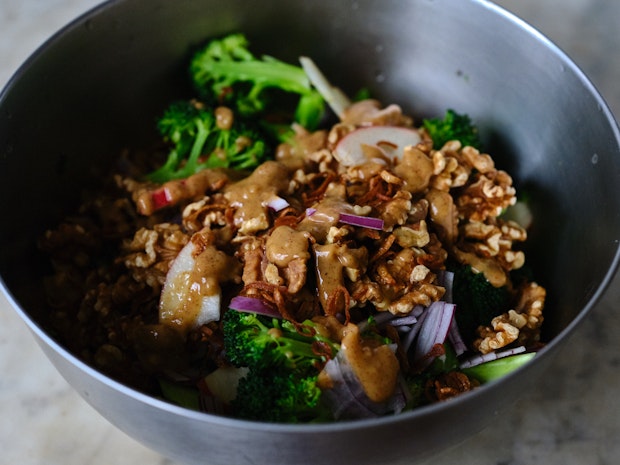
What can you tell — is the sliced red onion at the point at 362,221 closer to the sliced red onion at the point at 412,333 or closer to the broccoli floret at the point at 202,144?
the sliced red onion at the point at 412,333

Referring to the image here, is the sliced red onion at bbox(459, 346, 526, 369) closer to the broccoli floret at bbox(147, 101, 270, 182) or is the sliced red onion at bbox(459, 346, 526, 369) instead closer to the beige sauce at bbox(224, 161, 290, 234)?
the beige sauce at bbox(224, 161, 290, 234)

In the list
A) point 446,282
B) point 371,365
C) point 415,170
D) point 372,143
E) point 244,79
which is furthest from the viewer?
point 244,79

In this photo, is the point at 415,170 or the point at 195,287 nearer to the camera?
the point at 195,287

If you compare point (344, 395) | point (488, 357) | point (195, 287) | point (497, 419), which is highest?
point (195, 287)

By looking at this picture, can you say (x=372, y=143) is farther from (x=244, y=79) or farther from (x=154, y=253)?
(x=154, y=253)

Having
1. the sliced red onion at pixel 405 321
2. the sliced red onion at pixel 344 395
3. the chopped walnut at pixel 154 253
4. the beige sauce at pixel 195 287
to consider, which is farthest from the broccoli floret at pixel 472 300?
the chopped walnut at pixel 154 253

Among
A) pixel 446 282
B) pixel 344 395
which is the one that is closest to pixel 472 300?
pixel 446 282

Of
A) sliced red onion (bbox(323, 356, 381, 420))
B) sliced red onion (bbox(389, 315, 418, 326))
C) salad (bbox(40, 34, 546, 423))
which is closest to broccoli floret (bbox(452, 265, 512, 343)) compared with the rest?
salad (bbox(40, 34, 546, 423))
